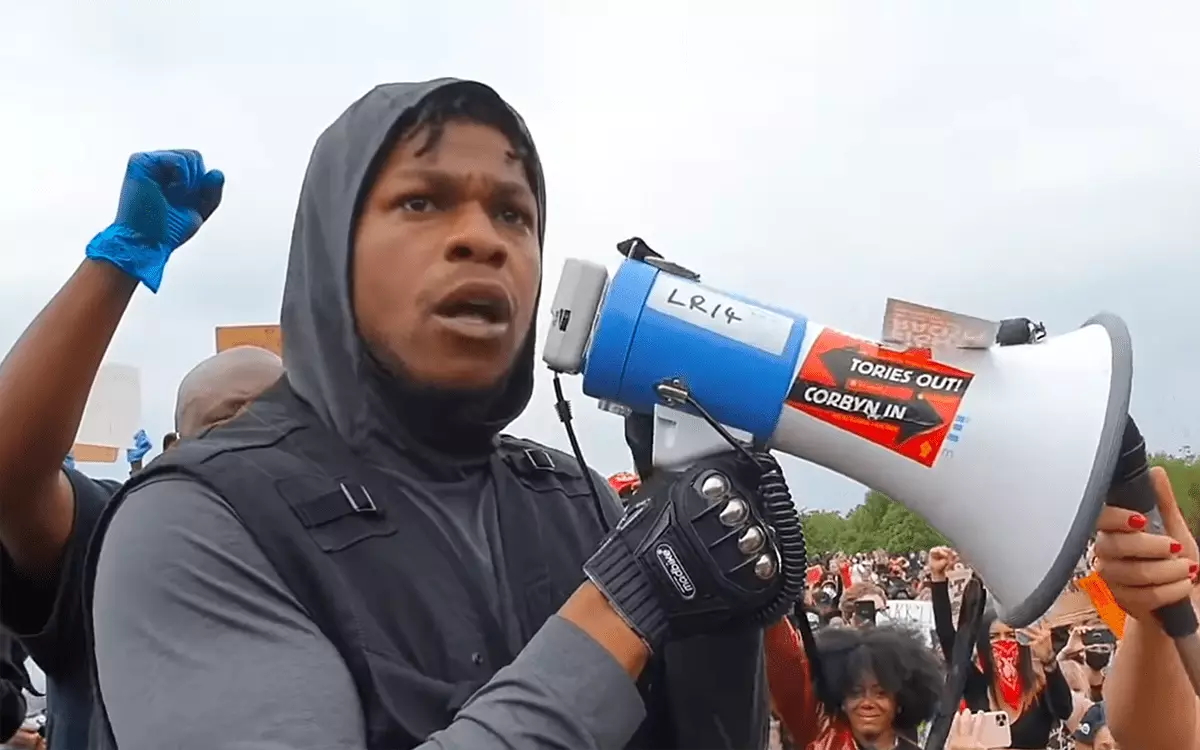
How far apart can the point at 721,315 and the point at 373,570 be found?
605 millimetres

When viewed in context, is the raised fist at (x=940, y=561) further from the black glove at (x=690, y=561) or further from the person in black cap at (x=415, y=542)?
the black glove at (x=690, y=561)

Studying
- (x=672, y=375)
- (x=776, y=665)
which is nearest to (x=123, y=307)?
(x=672, y=375)

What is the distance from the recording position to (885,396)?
1.69 metres

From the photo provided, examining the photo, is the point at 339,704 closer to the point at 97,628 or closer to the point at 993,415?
the point at 97,628

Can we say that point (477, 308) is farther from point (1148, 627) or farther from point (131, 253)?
point (1148, 627)

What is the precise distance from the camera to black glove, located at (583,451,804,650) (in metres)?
1.47

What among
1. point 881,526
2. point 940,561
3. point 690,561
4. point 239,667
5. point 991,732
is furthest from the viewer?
point 881,526

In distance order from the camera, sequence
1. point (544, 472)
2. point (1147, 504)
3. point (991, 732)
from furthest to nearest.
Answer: point (991, 732), point (544, 472), point (1147, 504)

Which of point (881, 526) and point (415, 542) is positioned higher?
point (415, 542)

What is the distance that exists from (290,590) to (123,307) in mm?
1232

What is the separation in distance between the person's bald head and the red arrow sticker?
5.71 feet

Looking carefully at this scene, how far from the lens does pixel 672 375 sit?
1700 mm

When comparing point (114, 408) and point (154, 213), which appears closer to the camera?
point (154, 213)

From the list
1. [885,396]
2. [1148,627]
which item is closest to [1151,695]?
[1148,627]
